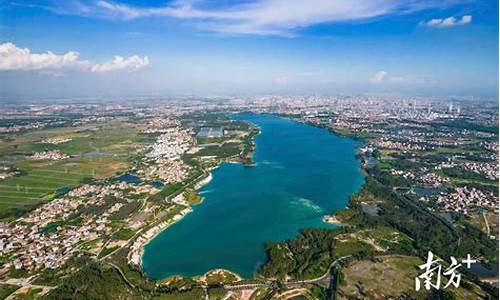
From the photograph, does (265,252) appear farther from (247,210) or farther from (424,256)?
(424,256)

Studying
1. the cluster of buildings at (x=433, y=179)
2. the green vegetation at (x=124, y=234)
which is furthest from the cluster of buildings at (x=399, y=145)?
the green vegetation at (x=124, y=234)

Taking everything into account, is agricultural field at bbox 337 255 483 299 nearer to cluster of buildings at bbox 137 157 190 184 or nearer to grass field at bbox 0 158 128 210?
cluster of buildings at bbox 137 157 190 184

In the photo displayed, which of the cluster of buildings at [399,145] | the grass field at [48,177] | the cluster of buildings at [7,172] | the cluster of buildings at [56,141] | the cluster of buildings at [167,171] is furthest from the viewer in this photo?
the cluster of buildings at [56,141]

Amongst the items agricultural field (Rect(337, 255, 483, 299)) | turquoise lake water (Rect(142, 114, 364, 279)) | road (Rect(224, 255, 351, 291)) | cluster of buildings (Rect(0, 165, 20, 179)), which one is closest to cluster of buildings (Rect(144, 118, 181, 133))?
turquoise lake water (Rect(142, 114, 364, 279))

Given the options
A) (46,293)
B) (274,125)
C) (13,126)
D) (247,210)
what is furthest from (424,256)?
(13,126)

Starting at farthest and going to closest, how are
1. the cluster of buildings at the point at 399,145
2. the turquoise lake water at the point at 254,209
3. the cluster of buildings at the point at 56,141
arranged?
the cluster of buildings at the point at 56,141 < the cluster of buildings at the point at 399,145 < the turquoise lake water at the point at 254,209

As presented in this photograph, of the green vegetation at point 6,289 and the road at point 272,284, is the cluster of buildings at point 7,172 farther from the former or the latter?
the road at point 272,284

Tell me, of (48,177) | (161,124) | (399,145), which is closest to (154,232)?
(48,177)
